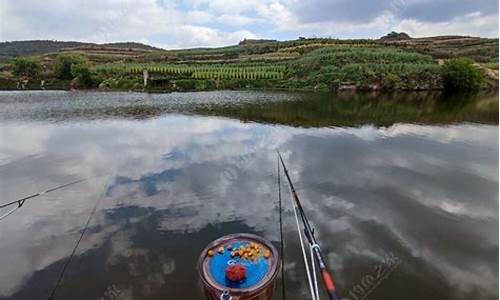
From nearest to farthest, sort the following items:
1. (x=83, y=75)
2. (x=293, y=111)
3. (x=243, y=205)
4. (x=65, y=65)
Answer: (x=243, y=205) → (x=293, y=111) → (x=83, y=75) → (x=65, y=65)

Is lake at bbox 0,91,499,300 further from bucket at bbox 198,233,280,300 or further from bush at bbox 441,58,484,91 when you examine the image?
bush at bbox 441,58,484,91

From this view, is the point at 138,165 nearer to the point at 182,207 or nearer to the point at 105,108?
the point at 182,207

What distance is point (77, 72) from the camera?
249 feet

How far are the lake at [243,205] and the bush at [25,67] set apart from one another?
65183 millimetres

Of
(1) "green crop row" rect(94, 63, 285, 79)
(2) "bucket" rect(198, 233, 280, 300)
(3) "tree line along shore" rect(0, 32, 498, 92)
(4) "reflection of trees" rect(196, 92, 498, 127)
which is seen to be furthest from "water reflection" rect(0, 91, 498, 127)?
(1) "green crop row" rect(94, 63, 285, 79)

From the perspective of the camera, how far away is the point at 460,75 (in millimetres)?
63406

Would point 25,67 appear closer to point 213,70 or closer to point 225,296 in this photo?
point 213,70

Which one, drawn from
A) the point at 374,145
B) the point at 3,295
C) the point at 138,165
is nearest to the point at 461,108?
the point at 374,145

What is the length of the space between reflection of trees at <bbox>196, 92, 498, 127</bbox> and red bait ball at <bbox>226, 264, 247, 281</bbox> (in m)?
22.7

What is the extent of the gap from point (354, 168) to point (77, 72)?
75.6m

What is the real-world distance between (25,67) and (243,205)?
293 ft

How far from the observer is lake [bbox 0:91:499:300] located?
9.16 meters

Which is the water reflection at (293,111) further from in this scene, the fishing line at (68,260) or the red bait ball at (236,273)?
the red bait ball at (236,273)

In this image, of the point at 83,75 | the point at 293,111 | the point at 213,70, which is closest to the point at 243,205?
the point at 293,111
